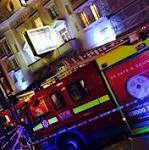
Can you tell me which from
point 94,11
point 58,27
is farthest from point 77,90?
point 58,27

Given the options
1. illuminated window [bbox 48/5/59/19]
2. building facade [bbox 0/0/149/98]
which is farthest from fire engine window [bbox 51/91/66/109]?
illuminated window [bbox 48/5/59/19]

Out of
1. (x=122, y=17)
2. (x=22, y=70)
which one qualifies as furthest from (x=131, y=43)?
(x=22, y=70)

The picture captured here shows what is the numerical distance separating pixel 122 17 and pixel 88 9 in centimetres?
333

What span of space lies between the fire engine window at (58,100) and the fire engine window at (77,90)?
0.45m

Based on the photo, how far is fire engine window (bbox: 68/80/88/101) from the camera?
37.7ft

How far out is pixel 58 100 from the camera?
12062mm

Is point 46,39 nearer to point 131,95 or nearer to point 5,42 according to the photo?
point 5,42

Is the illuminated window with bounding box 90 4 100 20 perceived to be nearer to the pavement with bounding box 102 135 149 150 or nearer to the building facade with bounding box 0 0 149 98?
the building facade with bounding box 0 0 149 98

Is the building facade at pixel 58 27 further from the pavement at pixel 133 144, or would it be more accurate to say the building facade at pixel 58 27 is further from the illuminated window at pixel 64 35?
the pavement at pixel 133 144

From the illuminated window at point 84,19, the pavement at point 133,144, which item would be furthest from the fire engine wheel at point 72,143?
the illuminated window at point 84,19

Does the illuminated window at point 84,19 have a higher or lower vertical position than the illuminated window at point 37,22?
lower

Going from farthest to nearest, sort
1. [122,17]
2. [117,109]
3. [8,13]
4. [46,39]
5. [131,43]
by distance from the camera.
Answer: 1. [8,13]
2. [46,39]
3. [122,17]
4. [117,109]
5. [131,43]

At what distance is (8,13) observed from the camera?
3256cm

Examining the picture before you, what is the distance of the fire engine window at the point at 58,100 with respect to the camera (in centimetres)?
1194
